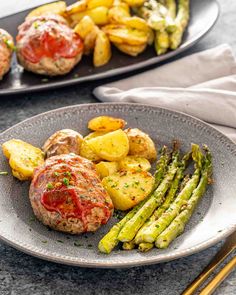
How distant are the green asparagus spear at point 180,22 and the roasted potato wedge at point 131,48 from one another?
0.19 meters

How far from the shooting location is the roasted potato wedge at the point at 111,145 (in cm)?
334

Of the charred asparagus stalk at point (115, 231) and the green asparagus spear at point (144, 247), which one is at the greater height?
the green asparagus spear at point (144, 247)

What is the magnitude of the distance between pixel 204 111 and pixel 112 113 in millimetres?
550

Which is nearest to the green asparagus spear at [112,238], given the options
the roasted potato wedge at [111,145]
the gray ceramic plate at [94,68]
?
the roasted potato wedge at [111,145]

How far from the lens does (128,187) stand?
3.13m

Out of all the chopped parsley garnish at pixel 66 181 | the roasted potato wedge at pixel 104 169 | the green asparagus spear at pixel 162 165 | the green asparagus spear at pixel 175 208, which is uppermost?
the green asparagus spear at pixel 175 208

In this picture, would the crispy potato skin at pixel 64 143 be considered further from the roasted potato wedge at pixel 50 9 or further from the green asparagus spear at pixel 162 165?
the roasted potato wedge at pixel 50 9

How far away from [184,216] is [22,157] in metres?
0.86


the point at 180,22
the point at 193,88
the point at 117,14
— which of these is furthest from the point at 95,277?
the point at 180,22

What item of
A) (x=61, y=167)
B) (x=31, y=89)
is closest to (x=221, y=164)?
(x=61, y=167)

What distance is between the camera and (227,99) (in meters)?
3.98

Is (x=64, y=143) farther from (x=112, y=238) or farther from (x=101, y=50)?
(x=101, y=50)

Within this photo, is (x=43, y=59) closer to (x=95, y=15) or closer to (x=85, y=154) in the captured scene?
(x=95, y=15)

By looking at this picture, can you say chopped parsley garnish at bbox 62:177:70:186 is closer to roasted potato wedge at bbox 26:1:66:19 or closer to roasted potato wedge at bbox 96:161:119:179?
roasted potato wedge at bbox 96:161:119:179
